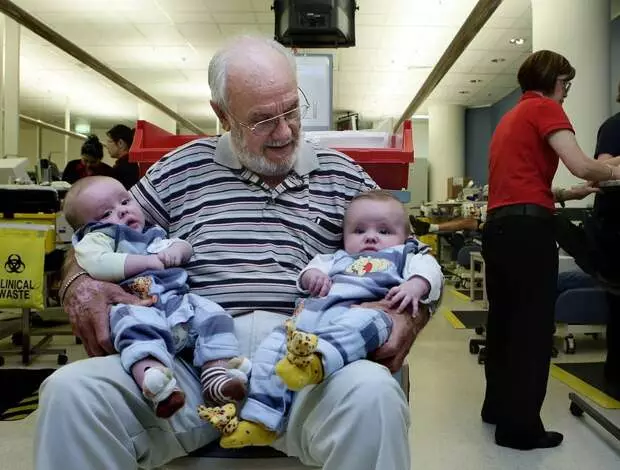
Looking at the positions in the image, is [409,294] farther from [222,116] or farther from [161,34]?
[161,34]

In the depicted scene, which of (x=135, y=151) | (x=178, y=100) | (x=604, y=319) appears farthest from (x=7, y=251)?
(x=178, y=100)

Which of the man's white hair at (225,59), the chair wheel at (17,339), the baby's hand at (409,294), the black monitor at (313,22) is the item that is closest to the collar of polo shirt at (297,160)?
the man's white hair at (225,59)

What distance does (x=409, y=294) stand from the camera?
1.12 meters

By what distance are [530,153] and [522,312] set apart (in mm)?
575

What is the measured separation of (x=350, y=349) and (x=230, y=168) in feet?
1.99

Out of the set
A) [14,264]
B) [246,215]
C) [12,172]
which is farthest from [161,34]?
[246,215]

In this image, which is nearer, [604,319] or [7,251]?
[7,251]

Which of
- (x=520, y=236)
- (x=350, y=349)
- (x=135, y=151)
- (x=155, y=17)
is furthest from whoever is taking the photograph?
(x=155, y=17)

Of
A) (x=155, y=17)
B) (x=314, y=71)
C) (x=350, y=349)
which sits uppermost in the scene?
(x=155, y=17)

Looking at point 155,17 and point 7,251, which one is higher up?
point 155,17

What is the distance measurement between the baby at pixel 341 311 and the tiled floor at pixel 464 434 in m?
1.03

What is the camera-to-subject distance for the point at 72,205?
1330mm

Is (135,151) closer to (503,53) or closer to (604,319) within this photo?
(604,319)

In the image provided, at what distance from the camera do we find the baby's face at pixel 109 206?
133 centimetres
